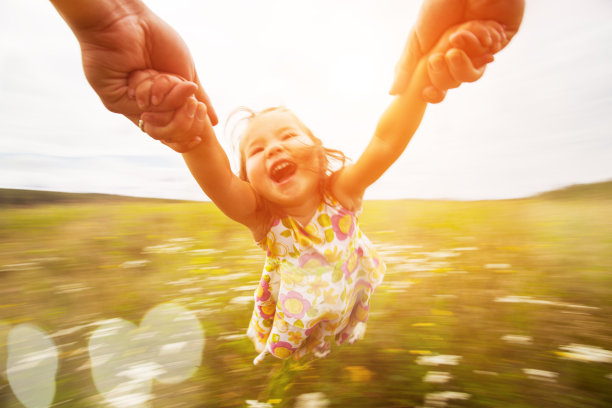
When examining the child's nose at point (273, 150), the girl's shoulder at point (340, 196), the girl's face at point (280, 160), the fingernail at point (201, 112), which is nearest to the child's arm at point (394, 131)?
the girl's shoulder at point (340, 196)

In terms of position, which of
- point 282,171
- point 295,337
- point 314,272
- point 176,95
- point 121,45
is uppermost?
point 121,45

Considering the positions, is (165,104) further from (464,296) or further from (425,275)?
(425,275)

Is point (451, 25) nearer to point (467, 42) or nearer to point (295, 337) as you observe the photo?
point (467, 42)

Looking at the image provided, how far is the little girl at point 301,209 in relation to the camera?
1.07 m

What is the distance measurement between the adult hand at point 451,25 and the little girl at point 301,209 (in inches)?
3.1

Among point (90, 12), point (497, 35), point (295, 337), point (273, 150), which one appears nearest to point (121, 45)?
point (90, 12)

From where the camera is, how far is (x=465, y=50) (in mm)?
750

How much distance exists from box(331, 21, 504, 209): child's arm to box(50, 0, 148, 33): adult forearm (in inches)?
29.5

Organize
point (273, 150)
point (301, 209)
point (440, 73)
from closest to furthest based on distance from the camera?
point (440, 73)
point (273, 150)
point (301, 209)

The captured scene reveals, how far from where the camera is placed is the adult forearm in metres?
0.68

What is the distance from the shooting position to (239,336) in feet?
5.88

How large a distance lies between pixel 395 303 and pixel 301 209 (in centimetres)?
102

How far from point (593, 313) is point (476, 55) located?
1.58m

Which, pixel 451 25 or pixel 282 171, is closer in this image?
pixel 451 25
